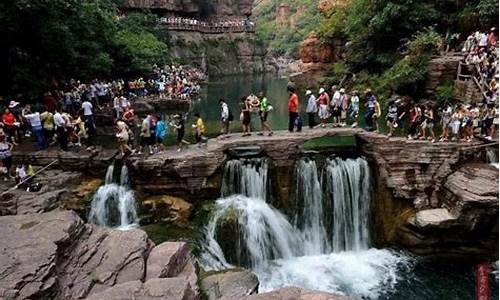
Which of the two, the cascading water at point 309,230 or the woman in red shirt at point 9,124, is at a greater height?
the woman in red shirt at point 9,124

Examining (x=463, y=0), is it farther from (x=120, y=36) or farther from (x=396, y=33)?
(x=120, y=36)

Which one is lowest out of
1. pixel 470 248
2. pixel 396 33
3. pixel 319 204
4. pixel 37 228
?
pixel 470 248

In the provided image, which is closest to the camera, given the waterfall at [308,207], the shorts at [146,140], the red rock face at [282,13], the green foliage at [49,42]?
the waterfall at [308,207]

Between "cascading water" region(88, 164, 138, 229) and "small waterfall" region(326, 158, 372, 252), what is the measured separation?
5927 mm

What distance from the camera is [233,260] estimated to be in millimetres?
13703

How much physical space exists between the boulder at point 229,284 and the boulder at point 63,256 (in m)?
1.46

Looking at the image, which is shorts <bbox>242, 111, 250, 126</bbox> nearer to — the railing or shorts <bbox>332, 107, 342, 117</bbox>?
shorts <bbox>332, 107, 342, 117</bbox>

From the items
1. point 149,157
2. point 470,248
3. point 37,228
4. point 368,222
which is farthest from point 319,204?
point 37,228

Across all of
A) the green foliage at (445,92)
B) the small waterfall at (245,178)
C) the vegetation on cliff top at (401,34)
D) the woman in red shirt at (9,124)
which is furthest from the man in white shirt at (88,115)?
the green foliage at (445,92)

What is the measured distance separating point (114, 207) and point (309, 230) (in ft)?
19.1

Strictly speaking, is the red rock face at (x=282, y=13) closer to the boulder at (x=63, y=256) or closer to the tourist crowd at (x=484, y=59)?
the tourist crowd at (x=484, y=59)

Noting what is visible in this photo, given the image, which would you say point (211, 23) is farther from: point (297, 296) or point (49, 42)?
point (297, 296)

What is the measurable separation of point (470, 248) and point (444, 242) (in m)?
0.80

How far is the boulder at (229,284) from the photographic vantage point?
9.86 metres
